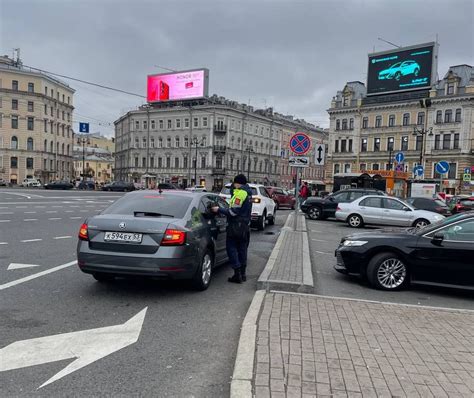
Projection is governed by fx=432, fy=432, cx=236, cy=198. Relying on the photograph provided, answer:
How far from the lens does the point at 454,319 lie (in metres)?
5.41

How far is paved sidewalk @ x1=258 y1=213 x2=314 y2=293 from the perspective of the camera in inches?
260

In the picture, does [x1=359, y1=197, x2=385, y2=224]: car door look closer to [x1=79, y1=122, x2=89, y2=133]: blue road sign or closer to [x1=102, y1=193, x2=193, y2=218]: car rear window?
[x1=102, y1=193, x2=193, y2=218]: car rear window

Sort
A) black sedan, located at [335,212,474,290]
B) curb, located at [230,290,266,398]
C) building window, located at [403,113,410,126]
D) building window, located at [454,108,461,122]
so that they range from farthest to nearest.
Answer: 1. building window, located at [403,113,410,126]
2. building window, located at [454,108,461,122]
3. black sedan, located at [335,212,474,290]
4. curb, located at [230,290,266,398]

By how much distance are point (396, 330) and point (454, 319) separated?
3.58 feet

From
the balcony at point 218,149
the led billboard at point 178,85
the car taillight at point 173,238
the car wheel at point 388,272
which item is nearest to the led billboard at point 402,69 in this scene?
the led billboard at point 178,85

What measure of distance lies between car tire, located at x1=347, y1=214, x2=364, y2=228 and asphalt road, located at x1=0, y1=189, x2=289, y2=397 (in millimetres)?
10879

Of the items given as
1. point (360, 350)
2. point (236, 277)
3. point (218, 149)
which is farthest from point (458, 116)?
point (360, 350)

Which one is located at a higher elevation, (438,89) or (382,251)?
(438,89)

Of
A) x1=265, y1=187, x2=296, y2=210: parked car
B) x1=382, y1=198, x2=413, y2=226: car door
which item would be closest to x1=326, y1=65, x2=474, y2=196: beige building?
x1=265, y1=187, x2=296, y2=210: parked car

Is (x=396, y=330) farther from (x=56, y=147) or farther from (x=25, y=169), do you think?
(x=56, y=147)

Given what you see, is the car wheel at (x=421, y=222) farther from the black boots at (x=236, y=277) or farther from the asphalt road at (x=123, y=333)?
the black boots at (x=236, y=277)

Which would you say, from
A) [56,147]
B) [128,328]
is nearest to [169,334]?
[128,328]

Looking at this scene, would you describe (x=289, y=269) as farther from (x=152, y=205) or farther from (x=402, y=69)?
(x=402, y=69)

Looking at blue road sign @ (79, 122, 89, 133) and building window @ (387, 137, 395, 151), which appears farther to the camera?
building window @ (387, 137, 395, 151)
